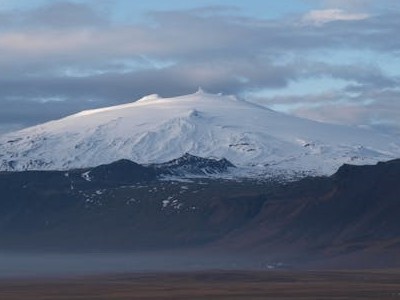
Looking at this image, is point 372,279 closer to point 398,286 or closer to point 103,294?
point 398,286

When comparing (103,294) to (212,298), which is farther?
(103,294)

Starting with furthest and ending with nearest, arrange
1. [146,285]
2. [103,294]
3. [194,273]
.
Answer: [194,273]
[146,285]
[103,294]

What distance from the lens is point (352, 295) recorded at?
128 metres

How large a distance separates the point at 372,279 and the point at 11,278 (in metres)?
42.2

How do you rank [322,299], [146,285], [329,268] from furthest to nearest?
[329,268] → [146,285] → [322,299]

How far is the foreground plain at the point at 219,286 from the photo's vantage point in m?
131

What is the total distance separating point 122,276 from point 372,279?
1231 inches

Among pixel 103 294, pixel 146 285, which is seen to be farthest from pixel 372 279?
pixel 103 294

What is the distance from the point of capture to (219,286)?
148 m

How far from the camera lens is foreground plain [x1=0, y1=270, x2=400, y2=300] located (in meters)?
131


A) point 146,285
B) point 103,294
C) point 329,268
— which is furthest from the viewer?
point 329,268

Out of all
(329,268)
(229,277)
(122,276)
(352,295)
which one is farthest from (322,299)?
(329,268)

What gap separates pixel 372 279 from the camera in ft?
522

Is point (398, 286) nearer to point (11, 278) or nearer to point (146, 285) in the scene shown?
point (146, 285)
